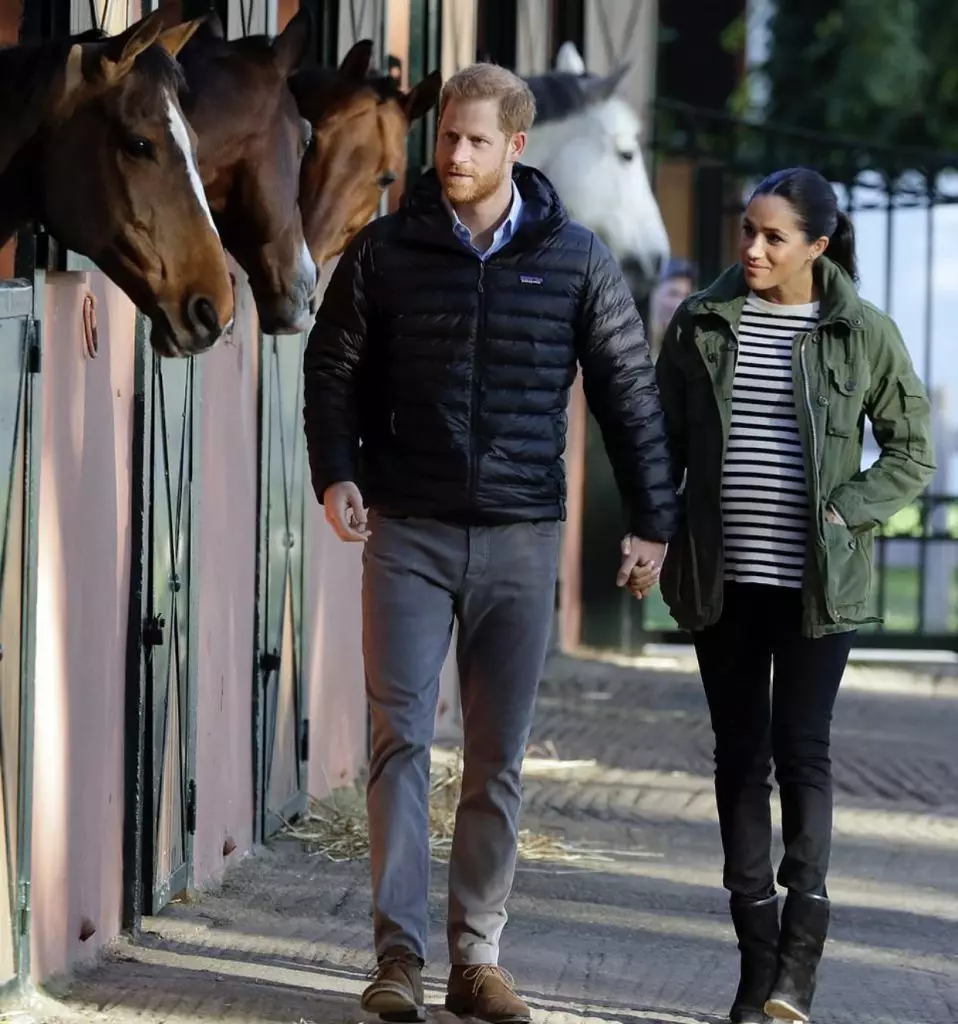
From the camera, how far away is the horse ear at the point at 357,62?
7.09 m

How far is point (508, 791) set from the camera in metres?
5.05

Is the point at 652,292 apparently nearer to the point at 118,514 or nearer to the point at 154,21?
the point at 118,514

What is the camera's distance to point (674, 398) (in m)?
5.36

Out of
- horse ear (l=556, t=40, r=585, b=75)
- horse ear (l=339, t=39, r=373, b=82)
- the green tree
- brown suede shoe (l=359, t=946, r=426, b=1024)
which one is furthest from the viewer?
the green tree

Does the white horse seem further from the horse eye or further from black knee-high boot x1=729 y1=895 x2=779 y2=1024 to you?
the horse eye

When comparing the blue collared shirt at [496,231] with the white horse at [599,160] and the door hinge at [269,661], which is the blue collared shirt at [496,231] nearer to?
the door hinge at [269,661]

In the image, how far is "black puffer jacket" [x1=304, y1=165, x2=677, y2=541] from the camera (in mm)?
4914

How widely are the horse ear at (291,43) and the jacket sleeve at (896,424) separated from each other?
70.6 inches

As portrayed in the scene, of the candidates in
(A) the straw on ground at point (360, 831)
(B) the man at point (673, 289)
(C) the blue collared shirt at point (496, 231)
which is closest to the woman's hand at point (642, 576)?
(C) the blue collared shirt at point (496, 231)

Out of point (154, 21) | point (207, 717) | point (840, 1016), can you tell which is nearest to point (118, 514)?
point (207, 717)

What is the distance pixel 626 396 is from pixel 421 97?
111 inches

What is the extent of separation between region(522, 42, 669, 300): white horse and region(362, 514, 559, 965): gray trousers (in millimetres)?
6848

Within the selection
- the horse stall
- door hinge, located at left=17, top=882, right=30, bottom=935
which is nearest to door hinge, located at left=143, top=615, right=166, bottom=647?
the horse stall

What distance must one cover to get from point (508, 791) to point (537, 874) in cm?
237
